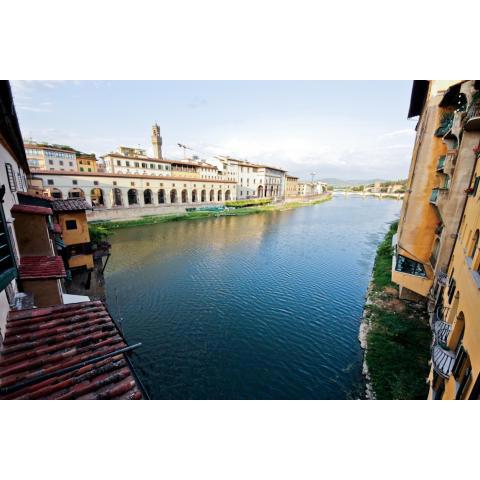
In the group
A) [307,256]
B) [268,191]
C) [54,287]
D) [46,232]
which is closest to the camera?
[54,287]

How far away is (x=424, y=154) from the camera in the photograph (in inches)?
436

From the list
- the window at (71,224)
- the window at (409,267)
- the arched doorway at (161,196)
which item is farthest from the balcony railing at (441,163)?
the arched doorway at (161,196)

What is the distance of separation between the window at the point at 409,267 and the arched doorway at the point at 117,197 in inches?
1461

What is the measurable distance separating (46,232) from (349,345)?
42.5ft

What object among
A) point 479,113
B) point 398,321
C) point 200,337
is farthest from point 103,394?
point 398,321

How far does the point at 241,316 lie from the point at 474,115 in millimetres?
12170

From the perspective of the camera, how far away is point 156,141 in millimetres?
54531

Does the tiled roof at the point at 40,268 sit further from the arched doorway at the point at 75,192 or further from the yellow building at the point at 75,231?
the arched doorway at the point at 75,192

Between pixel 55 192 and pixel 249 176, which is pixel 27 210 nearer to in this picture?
pixel 55 192

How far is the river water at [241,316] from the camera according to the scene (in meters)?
8.84

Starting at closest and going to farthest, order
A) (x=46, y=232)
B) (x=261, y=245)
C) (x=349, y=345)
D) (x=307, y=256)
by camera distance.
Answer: (x=46, y=232) < (x=349, y=345) < (x=307, y=256) < (x=261, y=245)

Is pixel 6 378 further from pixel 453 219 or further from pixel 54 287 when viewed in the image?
pixel 453 219

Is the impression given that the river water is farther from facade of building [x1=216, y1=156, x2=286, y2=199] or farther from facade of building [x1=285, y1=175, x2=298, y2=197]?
facade of building [x1=285, y1=175, x2=298, y2=197]

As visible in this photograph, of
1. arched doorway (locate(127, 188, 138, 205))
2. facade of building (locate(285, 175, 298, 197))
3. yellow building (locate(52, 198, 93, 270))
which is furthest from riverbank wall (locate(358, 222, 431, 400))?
facade of building (locate(285, 175, 298, 197))
